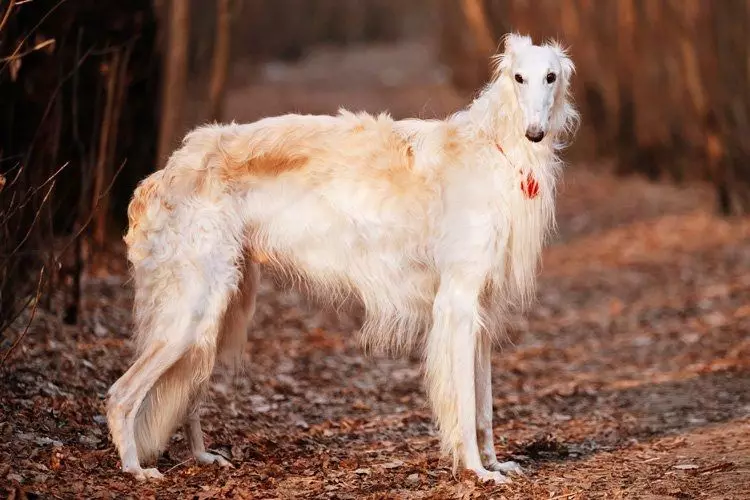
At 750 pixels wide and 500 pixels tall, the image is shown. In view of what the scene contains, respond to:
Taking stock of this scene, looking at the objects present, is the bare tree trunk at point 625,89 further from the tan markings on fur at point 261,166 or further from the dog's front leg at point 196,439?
the dog's front leg at point 196,439

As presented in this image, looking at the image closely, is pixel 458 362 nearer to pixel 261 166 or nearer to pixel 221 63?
pixel 261 166

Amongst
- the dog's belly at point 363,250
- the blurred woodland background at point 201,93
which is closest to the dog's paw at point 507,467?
the dog's belly at point 363,250

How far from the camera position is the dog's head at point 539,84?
15.8ft

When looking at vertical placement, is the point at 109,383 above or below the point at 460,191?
below

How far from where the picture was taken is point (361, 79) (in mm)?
36500

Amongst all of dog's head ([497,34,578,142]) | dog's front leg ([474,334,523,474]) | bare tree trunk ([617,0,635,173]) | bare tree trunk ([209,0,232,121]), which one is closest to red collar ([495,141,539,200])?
dog's head ([497,34,578,142])

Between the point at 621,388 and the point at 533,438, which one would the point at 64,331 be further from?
the point at 621,388

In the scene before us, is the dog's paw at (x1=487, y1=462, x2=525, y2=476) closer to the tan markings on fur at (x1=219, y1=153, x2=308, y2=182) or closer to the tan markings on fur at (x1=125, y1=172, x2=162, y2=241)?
the tan markings on fur at (x1=219, y1=153, x2=308, y2=182)

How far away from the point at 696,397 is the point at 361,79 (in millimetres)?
30346

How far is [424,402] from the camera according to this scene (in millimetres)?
6934

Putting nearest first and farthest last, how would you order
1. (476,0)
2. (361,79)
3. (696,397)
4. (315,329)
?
(696,397)
(315,329)
(476,0)
(361,79)

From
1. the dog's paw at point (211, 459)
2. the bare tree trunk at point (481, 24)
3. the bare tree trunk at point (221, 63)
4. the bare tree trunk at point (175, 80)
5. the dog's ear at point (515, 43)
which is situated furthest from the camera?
the bare tree trunk at point (481, 24)

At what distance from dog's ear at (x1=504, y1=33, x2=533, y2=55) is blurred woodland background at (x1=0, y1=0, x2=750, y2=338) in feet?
1.89

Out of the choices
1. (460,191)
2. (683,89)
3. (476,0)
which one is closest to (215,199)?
(460,191)
